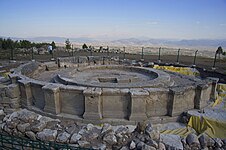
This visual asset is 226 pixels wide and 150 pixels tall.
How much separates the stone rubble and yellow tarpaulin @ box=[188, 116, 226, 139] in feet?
4.00

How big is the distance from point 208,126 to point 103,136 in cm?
366

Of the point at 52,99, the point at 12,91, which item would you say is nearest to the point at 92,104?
the point at 52,99

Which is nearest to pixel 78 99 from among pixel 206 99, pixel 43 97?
pixel 43 97

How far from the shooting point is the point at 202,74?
46.6 feet

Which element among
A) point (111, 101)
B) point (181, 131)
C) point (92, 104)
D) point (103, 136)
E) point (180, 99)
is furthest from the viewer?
point (180, 99)

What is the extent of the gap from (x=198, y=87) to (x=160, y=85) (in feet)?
4.91

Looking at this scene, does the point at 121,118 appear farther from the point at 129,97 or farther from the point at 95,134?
the point at 95,134

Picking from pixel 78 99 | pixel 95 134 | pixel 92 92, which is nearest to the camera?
pixel 95 134

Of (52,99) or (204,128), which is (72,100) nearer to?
(52,99)

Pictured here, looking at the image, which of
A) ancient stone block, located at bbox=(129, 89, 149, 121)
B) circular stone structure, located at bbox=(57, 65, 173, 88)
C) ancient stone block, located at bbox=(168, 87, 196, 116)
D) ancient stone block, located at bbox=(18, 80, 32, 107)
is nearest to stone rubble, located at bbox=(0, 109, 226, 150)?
ancient stone block, located at bbox=(129, 89, 149, 121)

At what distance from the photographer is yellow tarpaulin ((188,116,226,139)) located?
5.89m

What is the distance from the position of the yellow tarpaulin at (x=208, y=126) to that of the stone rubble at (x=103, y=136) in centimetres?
122

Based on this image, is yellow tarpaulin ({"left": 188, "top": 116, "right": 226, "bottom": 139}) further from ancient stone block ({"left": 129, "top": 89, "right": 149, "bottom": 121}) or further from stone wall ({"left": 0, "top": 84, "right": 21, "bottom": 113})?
stone wall ({"left": 0, "top": 84, "right": 21, "bottom": 113})

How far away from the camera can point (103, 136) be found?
4832 millimetres
